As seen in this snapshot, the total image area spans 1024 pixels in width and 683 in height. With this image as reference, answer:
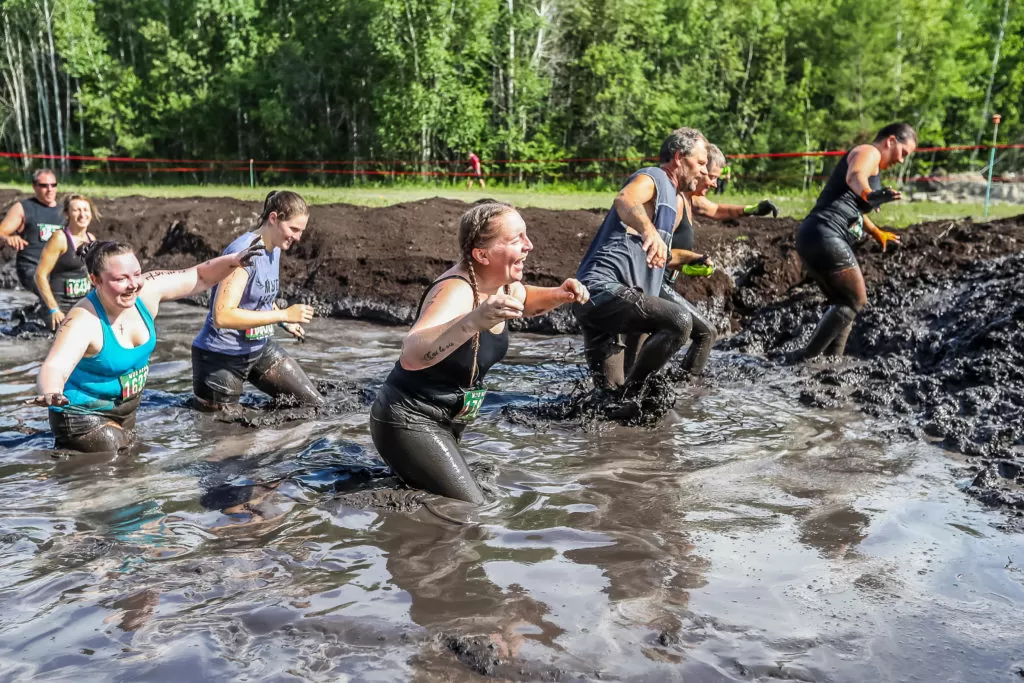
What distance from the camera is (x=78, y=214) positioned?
8.43 metres

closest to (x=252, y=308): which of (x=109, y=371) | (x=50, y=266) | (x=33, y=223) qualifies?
(x=109, y=371)

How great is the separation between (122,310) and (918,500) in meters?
4.61

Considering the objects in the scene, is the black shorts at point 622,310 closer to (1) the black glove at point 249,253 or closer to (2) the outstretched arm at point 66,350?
(1) the black glove at point 249,253

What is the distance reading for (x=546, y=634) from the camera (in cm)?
364

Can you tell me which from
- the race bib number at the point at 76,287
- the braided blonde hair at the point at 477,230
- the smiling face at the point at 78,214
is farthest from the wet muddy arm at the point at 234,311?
the race bib number at the point at 76,287

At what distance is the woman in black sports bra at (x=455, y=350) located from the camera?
13.5 ft

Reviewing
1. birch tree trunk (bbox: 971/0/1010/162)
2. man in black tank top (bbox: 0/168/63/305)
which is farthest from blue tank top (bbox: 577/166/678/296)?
birch tree trunk (bbox: 971/0/1010/162)

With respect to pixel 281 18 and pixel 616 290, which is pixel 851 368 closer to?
pixel 616 290

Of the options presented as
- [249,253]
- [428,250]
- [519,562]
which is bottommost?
[519,562]

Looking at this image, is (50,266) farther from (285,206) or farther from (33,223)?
(285,206)

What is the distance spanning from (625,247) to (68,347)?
3.61m

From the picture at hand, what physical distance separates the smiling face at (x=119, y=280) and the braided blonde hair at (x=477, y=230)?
6.50 feet

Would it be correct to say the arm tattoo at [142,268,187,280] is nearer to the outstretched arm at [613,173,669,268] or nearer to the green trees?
the outstretched arm at [613,173,669,268]

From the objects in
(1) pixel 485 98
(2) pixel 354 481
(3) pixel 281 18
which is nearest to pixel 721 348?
(2) pixel 354 481
